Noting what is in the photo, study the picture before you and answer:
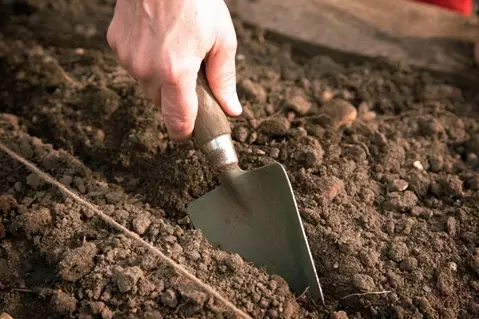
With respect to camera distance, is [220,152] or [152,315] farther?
[220,152]

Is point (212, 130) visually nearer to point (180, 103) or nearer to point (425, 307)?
point (180, 103)

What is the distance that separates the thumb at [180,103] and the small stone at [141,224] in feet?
0.80

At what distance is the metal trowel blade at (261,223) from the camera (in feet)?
4.62

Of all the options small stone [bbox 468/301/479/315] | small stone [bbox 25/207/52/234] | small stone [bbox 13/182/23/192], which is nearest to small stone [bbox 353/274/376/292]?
small stone [bbox 468/301/479/315]

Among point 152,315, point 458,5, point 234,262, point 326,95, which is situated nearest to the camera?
point 152,315

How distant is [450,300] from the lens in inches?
54.6

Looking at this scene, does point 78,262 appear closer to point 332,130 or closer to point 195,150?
point 195,150

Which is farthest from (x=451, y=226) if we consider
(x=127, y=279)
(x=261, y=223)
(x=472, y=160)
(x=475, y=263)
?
(x=127, y=279)

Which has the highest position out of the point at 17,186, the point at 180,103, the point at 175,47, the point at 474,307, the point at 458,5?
the point at 175,47

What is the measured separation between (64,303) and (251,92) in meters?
0.90

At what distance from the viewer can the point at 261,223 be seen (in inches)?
57.9

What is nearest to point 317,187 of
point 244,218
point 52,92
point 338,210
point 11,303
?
point 338,210

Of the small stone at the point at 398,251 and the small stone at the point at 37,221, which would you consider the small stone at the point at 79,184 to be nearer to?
the small stone at the point at 37,221

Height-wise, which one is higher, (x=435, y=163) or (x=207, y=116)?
(x=207, y=116)
